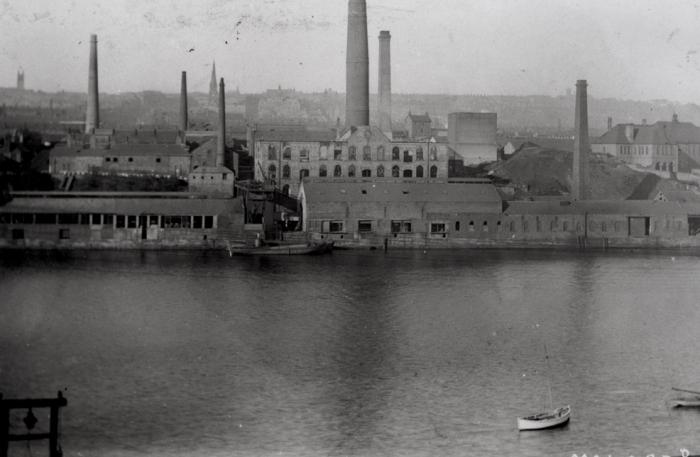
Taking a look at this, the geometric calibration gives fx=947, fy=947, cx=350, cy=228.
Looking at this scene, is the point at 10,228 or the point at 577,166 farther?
the point at 577,166

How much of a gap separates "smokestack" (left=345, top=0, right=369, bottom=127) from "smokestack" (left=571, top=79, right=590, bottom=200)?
43.5 ft

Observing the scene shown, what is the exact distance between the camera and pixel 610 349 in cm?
2594

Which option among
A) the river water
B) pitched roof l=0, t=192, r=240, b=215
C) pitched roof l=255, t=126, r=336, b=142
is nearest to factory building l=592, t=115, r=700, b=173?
pitched roof l=255, t=126, r=336, b=142

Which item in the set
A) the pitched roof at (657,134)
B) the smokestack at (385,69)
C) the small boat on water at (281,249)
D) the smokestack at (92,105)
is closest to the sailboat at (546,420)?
the small boat on water at (281,249)

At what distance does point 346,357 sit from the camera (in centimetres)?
2420

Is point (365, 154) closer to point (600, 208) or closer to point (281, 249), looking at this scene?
point (281, 249)

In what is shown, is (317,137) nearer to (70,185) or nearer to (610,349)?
(70,185)

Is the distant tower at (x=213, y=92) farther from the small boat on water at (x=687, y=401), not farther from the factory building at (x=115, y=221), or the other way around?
the small boat on water at (x=687, y=401)

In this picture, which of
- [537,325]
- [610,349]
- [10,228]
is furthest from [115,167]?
[610,349]

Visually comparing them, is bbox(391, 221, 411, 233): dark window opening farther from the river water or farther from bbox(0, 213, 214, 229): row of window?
the river water

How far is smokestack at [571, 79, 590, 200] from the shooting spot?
184ft

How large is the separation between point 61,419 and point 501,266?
2796cm

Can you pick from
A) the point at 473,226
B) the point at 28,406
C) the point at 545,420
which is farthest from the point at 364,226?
the point at 28,406

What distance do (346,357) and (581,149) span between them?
36.8 m
